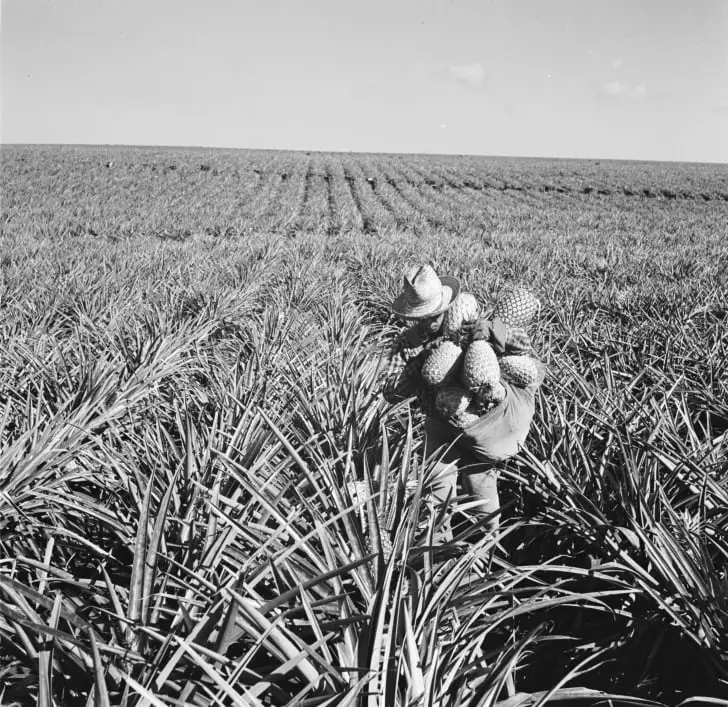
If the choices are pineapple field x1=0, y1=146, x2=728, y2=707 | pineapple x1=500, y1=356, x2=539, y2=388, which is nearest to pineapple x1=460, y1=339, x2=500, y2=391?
pineapple x1=500, y1=356, x2=539, y2=388

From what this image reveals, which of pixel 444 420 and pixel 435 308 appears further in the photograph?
pixel 444 420

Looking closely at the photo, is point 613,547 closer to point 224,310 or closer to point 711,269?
point 224,310

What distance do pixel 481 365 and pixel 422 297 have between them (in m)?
→ 0.34

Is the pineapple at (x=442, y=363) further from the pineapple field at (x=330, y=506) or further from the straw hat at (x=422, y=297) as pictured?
the pineapple field at (x=330, y=506)

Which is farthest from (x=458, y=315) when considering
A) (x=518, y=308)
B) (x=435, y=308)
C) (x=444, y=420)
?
(x=444, y=420)

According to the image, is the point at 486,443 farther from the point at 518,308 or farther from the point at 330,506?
the point at 330,506

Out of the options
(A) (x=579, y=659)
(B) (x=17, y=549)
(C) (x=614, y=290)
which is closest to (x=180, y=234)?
(C) (x=614, y=290)

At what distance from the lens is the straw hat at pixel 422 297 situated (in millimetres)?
2020

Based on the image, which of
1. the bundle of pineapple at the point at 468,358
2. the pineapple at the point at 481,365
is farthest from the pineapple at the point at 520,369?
the pineapple at the point at 481,365

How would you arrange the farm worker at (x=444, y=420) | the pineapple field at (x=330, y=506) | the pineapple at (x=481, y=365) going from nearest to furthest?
the pineapple field at (x=330, y=506), the pineapple at (x=481, y=365), the farm worker at (x=444, y=420)

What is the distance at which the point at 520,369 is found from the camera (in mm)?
2059

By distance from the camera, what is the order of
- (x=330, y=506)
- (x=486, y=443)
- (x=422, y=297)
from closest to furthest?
(x=330, y=506) → (x=422, y=297) → (x=486, y=443)

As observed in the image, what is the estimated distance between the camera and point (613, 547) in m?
1.69

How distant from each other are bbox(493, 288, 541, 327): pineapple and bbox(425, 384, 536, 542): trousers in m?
0.27
